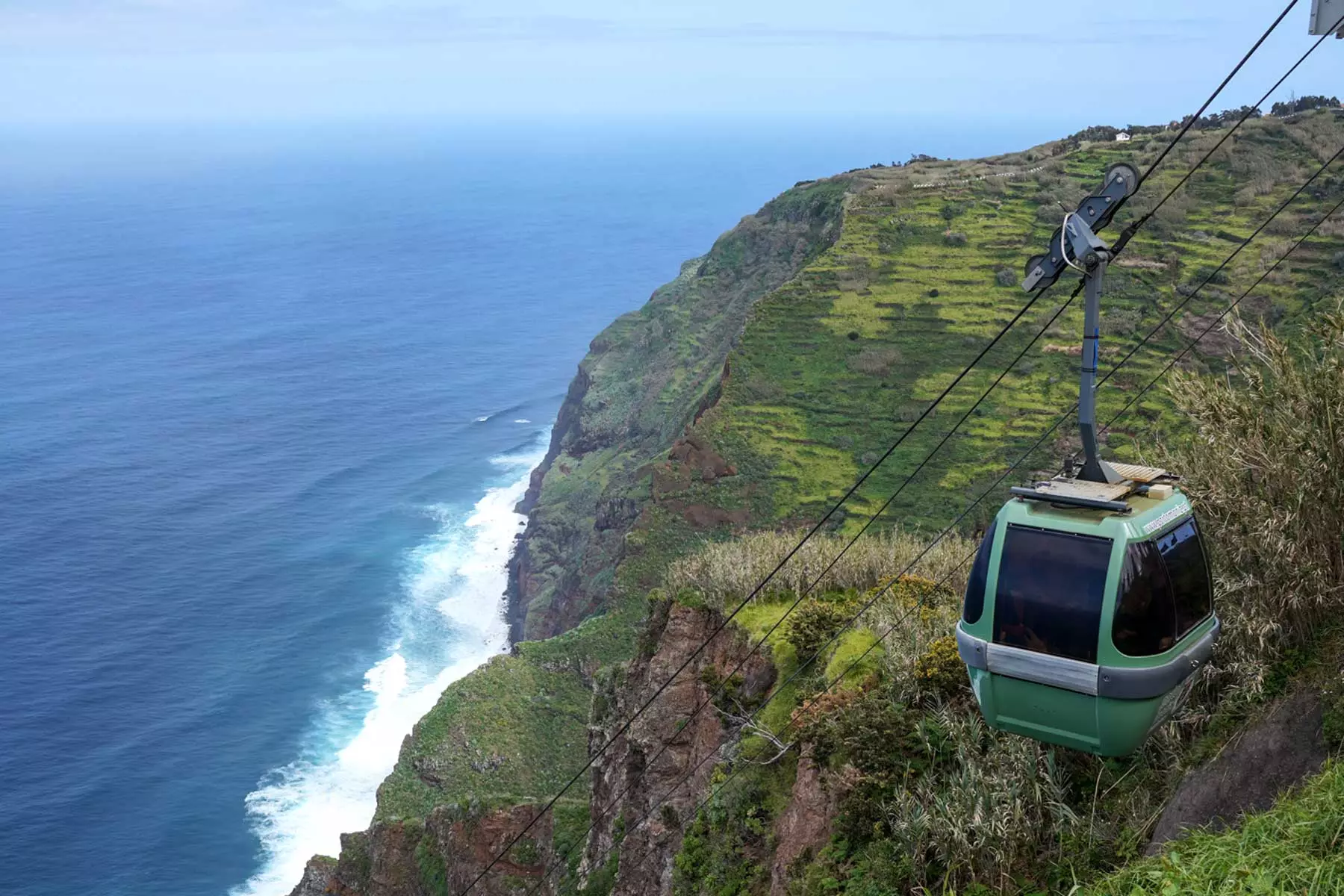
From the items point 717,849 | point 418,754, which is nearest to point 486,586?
point 418,754

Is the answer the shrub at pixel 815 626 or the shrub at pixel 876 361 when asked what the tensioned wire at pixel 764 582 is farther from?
the shrub at pixel 876 361

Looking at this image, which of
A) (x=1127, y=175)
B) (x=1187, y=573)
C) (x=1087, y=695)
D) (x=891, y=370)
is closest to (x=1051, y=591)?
(x=1087, y=695)

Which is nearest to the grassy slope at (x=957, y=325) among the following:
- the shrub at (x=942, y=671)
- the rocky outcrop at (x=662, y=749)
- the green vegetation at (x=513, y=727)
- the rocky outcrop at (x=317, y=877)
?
the green vegetation at (x=513, y=727)

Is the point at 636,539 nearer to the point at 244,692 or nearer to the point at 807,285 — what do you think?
the point at 807,285

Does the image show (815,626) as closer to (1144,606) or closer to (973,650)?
(973,650)

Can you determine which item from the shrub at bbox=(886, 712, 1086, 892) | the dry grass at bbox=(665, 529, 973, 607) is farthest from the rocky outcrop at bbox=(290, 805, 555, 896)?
the shrub at bbox=(886, 712, 1086, 892)

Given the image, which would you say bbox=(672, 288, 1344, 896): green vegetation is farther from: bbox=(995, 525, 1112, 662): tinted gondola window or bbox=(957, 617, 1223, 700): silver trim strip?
bbox=(995, 525, 1112, 662): tinted gondola window
